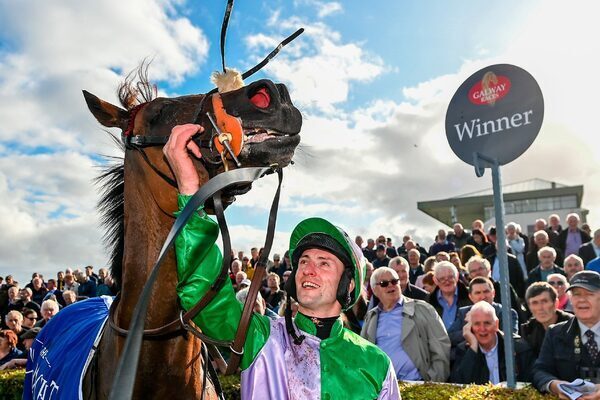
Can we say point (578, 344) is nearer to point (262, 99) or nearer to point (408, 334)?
point (408, 334)

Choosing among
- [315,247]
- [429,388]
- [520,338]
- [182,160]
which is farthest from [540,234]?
[182,160]

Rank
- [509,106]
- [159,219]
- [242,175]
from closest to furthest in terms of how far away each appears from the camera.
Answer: [242,175], [159,219], [509,106]

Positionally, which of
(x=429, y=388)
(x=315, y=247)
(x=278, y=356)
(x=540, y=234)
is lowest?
(x=429, y=388)

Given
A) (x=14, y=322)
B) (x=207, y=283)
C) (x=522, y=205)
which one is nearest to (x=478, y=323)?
(x=207, y=283)

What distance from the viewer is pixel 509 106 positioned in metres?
3.76

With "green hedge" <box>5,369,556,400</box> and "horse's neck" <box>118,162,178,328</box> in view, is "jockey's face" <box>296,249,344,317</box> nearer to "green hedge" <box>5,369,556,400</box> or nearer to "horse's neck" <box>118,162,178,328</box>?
"horse's neck" <box>118,162,178,328</box>

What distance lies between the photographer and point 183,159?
194 cm

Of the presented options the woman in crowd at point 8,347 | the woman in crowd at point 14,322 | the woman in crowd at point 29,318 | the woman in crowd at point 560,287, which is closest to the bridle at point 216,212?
the woman in crowd at point 560,287

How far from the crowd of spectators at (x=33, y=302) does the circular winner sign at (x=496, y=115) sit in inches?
199

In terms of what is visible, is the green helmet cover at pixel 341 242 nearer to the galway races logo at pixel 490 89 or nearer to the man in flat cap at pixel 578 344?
the galway races logo at pixel 490 89

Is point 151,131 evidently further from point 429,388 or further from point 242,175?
point 429,388

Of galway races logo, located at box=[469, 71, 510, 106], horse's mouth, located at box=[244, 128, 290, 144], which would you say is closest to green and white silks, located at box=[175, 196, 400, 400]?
horse's mouth, located at box=[244, 128, 290, 144]

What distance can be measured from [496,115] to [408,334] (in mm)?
2345

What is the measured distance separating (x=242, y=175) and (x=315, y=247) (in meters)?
0.63
